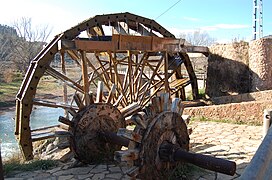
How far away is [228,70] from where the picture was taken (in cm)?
1088

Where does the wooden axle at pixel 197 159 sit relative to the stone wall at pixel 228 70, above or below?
below

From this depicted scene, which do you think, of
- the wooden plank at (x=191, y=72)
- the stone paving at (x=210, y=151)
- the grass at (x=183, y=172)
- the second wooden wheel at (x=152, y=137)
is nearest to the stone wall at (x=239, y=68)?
the wooden plank at (x=191, y=72)

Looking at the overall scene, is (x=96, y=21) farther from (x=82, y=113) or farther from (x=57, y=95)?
(x=57, y=95)

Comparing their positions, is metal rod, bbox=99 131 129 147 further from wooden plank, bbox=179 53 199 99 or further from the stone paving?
wooden plank, bbox=179 53 199 99

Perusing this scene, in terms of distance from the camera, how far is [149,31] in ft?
29.9

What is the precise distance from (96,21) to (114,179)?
4.71 m

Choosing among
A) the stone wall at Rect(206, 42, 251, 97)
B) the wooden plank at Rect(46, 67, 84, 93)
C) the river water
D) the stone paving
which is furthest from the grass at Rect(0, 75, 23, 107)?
the stone paving

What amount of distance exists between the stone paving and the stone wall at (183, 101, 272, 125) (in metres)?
0.32

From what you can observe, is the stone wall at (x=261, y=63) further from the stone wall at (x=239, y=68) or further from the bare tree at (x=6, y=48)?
the bare tree at (x=6, y=48)

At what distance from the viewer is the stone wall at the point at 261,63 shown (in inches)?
383

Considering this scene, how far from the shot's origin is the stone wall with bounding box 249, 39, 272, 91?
31.9ft

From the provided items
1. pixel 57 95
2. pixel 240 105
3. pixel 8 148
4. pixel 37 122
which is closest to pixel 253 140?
pixel 240 105

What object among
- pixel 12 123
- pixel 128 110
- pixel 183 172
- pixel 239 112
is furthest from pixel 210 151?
pixel 12 123

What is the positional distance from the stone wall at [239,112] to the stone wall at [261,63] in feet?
10.4
